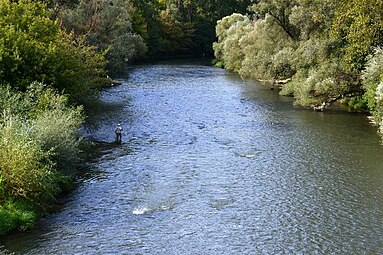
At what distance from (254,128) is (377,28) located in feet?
36.8

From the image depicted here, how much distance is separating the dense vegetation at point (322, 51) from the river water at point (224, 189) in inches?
79.5

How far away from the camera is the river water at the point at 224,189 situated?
1831 centimetres

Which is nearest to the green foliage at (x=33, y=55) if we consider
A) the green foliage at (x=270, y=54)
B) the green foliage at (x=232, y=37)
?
the green foliage at (x=270, y=54)

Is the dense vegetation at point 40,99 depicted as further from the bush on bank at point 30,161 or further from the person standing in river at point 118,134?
the person standing in river at point 118,134

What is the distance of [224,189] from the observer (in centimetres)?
2392

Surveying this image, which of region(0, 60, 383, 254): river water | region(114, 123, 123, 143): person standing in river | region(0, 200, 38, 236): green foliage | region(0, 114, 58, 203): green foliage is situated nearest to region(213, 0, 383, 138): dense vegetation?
region(0, 60, 383, 254): river water

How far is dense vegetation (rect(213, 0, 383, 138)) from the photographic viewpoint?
3609cm

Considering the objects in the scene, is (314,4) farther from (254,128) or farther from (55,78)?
(55,78)

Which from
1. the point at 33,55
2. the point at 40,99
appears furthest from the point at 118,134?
the point at 33,55

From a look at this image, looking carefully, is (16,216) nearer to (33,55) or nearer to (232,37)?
(33,55)

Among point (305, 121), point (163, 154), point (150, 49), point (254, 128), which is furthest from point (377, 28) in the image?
point (150, 49)

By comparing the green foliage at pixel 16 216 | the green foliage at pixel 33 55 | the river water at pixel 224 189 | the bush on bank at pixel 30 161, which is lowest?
the river water at pixel 224 189

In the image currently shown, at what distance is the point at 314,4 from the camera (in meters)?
47.5

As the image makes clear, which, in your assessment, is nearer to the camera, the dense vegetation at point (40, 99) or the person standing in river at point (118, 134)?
the dense vegetation at point (40, 99)
